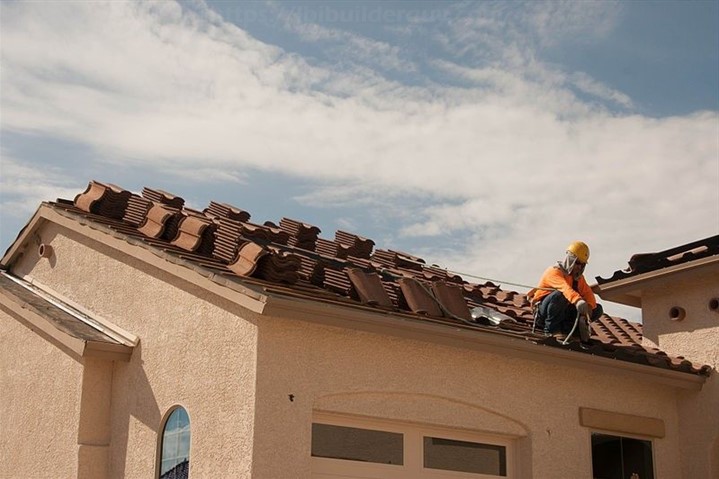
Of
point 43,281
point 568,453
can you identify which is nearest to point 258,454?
point 568,453

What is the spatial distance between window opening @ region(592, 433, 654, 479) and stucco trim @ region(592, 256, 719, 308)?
6.37 feet

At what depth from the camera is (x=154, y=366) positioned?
10656 millimetres

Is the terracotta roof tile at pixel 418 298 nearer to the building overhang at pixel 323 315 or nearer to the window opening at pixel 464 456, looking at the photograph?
the building overhang at pixel 323 315

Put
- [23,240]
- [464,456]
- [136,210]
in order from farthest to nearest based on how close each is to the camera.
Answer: [23,240] < [136,210] < [464,456]

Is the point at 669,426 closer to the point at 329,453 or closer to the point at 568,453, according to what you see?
the point at 568,453

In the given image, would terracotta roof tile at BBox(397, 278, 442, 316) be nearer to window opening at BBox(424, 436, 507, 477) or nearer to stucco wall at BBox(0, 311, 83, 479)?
window opening at BBox(424, 436, 507, 477)

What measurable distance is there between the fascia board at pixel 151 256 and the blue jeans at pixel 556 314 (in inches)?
171

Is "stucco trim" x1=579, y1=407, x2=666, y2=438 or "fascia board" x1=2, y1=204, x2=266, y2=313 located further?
"stucco trim" x1=579, y1=407, x2=666, y2=438

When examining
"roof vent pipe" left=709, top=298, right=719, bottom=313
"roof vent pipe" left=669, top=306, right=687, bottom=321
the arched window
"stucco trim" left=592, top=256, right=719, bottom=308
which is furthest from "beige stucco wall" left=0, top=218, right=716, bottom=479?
"stucco trim" left=592, top=256, right=719, bottom=308

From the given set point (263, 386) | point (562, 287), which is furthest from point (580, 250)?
point (263, 386)

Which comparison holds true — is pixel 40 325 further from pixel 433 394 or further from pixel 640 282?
pixel 640 282

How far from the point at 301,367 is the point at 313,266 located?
1579mm

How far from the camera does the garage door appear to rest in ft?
32.7

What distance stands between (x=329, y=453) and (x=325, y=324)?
1.25 metres
